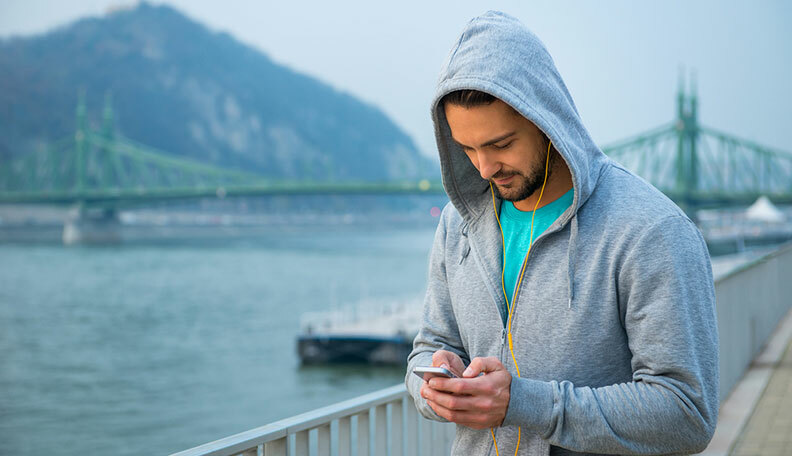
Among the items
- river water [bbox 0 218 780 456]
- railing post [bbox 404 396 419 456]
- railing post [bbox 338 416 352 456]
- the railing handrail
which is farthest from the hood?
river water [bbox 0 218 780 456]

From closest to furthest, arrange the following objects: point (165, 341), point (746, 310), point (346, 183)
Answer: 1. point (746, 310)
2. point (165, 341)
3. point (346, 183)

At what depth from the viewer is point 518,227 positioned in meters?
0.94

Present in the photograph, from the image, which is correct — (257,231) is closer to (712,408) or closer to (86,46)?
(86,46)

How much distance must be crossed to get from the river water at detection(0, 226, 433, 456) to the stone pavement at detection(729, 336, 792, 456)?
8.03 m

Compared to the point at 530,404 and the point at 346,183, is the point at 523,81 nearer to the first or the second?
the point at 530,404

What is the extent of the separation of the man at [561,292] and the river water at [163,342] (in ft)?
Result: 32.4

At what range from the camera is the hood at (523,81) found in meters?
Result: 0.81

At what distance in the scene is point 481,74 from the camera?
818 mm

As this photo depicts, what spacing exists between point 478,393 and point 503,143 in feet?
0.88

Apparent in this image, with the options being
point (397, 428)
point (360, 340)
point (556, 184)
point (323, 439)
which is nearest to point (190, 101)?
point (360, 340)

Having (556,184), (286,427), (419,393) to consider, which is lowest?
(286,427)

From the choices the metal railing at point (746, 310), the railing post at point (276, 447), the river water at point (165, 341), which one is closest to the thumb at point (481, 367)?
the railing post at point (276, 447)

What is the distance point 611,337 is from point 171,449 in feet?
33.3

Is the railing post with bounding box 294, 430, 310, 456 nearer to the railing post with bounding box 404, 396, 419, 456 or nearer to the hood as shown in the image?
the railing post with bounding box 404, 396, 419, 456
